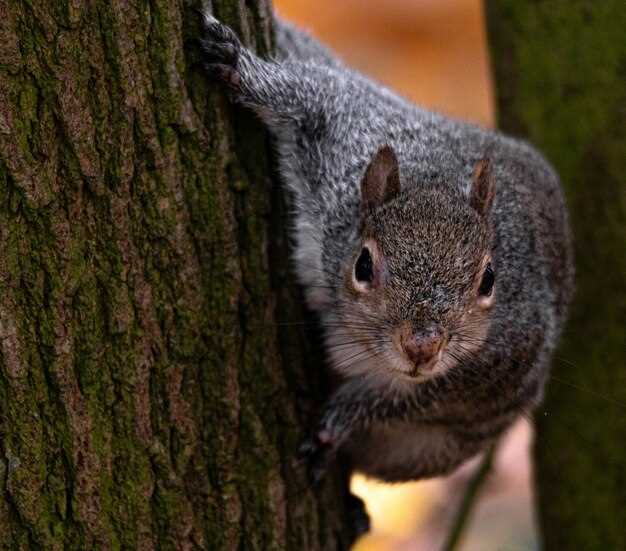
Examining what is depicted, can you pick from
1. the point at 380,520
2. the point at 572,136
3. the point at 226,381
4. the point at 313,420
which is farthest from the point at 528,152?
the point at 380,520

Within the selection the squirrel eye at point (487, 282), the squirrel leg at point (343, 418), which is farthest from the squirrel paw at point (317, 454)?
the squirrel eye at point (487, 282)

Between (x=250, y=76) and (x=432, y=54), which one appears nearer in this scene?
(x=250, y=76)

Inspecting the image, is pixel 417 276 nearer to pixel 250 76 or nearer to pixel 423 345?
pixel 423 345

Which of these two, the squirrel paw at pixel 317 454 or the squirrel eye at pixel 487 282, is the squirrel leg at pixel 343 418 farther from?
the squirrel eye at pixel 487 282

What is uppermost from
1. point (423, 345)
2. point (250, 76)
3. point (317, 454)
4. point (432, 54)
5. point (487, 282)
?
point (432, 54)

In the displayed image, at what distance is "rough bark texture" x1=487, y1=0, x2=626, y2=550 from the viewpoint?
153 inches

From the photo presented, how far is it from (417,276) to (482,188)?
408 mm

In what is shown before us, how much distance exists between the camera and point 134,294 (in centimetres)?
238

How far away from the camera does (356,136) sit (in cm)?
304

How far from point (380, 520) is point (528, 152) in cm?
275

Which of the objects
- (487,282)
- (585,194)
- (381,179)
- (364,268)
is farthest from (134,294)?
(585,194)

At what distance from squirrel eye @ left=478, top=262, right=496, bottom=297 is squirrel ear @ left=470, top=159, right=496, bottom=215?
183mm

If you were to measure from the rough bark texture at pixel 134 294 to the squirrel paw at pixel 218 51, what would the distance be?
35mm

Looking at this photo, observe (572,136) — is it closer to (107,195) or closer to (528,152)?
(528,152)
